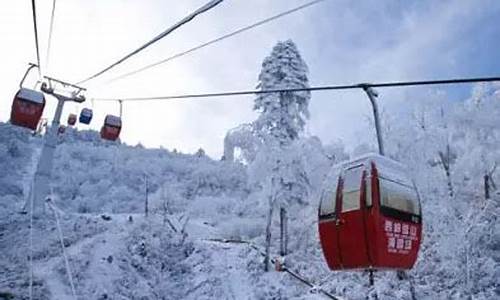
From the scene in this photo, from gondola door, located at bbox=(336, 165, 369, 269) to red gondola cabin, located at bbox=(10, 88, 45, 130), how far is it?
1314cm

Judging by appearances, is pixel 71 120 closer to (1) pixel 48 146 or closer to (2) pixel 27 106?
(1) pixel 48 146

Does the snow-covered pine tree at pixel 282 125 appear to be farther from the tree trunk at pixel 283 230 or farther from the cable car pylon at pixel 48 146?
the cable car pylon at pixel 48 146

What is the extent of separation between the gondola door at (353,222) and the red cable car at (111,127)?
12.9 m

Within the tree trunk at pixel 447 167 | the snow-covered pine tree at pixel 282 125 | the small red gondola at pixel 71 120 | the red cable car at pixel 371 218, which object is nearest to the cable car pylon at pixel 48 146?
the small red gondola at pixel 71 120

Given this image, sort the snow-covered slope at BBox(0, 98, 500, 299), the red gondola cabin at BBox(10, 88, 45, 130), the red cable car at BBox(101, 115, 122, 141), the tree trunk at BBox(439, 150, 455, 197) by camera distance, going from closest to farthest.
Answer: the red gondola cabin at BBox(10, 88, 45, 130) → the red cable car at BBox(101, 115, 122, 141) → the snow-covered slope at BBox(0, 98, 500, 299) → the tree trunk at BBox(439, 150, 455, 197)

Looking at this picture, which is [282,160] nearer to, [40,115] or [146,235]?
[146,235]

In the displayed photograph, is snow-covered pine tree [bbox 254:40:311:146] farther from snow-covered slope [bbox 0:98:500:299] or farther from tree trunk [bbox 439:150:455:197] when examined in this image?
tree trunk [bbox 439:150:455:197]

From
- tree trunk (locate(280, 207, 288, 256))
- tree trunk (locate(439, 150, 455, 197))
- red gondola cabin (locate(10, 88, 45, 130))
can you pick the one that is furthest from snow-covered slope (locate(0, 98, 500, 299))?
red gondola cabin (locate(10, 88, 45, 130))

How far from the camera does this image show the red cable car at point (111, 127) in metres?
19.5

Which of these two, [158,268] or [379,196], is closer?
[379,196]

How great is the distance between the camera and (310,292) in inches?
829

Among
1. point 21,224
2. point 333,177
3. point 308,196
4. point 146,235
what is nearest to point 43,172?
point 21,224

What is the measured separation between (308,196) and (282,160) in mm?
2777

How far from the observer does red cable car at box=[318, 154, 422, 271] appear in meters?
8.37
